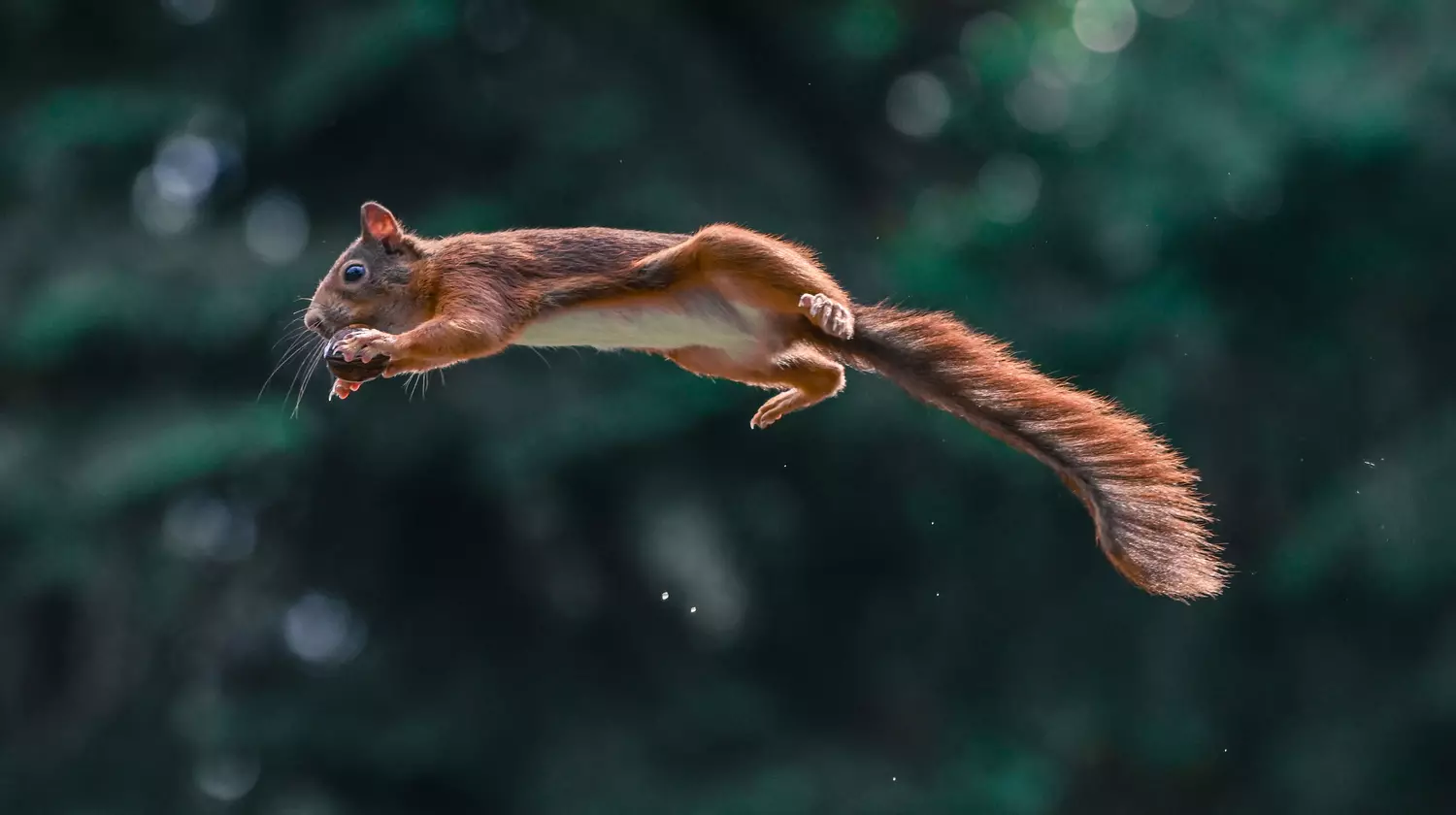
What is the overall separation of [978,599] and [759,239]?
340 centimetres

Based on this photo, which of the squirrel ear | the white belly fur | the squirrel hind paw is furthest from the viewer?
the squirrel ear

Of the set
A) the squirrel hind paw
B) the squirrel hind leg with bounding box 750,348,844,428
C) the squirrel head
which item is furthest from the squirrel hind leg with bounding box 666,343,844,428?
the squirrel head

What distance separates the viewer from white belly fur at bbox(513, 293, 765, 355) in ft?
6.63

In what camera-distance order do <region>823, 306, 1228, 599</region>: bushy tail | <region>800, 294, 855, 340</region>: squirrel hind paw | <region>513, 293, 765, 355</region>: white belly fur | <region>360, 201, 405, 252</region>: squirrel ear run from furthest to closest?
<region>360, 201, 405, 252</region>: squirrel ear → <region>513, 293, 765, 355</region>: white belly fur → <region>800, 294, 855, 340</region>: squirrel hind paw → <region>823, 306, 1228, 599</region>: bushy tail

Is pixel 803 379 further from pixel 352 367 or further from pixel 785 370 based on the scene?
pixel 352 367

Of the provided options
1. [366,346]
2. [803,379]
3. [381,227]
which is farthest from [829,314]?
[381,227]

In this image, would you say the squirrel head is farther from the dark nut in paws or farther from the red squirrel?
the dark nut in paws

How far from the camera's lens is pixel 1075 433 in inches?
76.2

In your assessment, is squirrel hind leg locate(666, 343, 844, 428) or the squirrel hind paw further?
squirrel hind leg locate(666, 343, 844, 428)

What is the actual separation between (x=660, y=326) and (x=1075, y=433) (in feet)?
1.66

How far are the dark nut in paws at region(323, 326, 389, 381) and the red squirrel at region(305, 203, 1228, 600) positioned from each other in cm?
2

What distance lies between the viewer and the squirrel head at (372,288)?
85.3 inches

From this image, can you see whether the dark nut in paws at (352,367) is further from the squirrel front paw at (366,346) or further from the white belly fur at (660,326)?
the white belly fur at (660,326)

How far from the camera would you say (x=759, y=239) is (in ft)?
6.49
